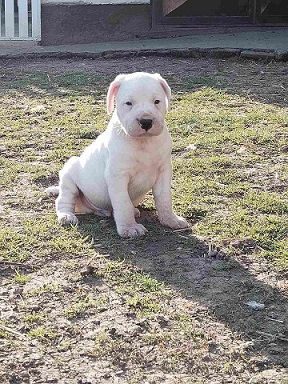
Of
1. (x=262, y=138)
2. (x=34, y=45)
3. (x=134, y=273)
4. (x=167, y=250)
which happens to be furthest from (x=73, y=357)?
(x=34, y=45)

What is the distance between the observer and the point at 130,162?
4898mm

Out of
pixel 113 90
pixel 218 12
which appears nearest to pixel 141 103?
pixel 113 90

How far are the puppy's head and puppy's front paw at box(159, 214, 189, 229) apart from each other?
642 millimetres

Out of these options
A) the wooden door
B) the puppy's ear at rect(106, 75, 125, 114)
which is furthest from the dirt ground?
the wooden door

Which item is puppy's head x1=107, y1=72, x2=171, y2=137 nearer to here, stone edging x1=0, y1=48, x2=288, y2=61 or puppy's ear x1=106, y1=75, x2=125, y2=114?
puppy's ear x1=106, y1=75, x2=125, y2=114

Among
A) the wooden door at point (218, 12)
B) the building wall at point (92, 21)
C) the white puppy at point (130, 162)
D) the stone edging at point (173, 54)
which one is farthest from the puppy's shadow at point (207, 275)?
the wooden door at point (218, 12)

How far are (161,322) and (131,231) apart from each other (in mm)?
1149

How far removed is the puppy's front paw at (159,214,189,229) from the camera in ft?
16.7

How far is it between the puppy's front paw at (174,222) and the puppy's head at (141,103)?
642mm

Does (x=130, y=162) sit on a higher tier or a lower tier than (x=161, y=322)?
higher

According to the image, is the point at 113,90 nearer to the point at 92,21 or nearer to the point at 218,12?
the point at 92,21

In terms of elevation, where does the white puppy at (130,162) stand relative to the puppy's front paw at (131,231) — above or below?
above

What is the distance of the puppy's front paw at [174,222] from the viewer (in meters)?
5.09

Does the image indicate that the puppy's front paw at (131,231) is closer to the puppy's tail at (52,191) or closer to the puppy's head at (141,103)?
the puppy's head at (141,103)
